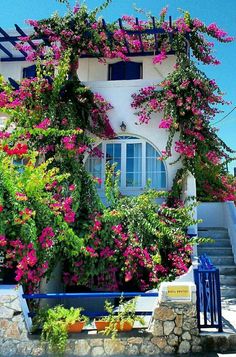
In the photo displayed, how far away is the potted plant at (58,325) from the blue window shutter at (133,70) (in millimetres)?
11780

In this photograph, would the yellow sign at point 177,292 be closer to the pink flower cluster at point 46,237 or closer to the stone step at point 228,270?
the pink flower cluster at point 46,237

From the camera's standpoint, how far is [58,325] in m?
7.21

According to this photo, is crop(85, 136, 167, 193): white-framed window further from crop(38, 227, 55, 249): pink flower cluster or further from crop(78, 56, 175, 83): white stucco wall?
crop(38, 227, 55, 249): pink flower cluster

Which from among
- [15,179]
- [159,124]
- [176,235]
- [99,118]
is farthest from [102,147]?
[15,179]

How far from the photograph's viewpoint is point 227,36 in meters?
14.0

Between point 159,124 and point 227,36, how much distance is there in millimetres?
4330

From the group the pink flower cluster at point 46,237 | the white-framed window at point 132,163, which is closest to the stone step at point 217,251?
the white-framed window at point 132,163

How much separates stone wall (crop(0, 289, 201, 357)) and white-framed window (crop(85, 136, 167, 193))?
21.6 feet

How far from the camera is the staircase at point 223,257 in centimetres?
1041

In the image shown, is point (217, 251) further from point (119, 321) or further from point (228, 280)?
point (119, 321)

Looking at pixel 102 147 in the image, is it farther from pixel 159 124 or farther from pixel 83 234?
pixel 83 234

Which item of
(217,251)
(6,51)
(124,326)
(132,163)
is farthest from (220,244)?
(6,51)

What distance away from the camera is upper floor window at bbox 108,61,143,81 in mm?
16672

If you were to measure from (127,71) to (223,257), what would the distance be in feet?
30.7
